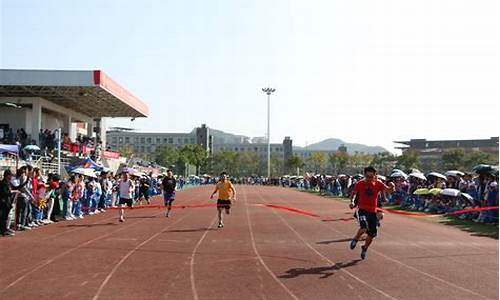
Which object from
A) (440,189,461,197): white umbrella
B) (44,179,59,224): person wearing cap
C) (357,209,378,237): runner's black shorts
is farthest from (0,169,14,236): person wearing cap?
(440,189,461,197): white umbrella

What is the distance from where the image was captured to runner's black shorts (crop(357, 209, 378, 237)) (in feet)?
38.9

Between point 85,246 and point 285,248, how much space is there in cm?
470

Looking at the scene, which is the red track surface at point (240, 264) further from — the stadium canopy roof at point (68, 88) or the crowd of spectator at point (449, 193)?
the stadium canopy roof at point (68, 88)

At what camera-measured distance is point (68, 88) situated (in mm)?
44688

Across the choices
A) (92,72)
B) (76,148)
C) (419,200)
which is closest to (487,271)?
(419,200)

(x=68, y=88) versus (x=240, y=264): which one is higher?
(x=68, y=88)

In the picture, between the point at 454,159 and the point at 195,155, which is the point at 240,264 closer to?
the point at 454,159

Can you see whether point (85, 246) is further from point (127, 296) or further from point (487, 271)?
point (487, 271)

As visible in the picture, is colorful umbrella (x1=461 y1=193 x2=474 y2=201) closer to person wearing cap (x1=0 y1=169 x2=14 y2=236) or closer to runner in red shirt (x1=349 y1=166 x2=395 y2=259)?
runner in red shirt (x1=349 y1=166 x2=395 y2=259)

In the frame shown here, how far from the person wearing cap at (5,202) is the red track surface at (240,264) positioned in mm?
462

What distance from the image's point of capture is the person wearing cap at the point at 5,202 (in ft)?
51.7

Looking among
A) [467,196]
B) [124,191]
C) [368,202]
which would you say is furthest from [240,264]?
[467,196]

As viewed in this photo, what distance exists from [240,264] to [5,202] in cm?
792

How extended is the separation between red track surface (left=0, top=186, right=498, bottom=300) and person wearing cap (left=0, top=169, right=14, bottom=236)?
46cm
